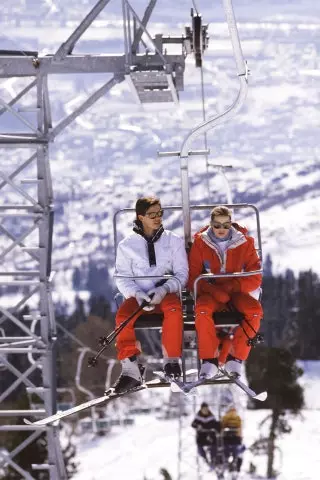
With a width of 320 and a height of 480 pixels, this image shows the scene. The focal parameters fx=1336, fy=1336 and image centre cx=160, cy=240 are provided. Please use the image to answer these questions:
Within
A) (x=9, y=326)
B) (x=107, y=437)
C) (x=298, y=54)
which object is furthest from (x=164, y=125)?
(x=9, y=326)

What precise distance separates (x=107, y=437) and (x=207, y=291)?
65979mm

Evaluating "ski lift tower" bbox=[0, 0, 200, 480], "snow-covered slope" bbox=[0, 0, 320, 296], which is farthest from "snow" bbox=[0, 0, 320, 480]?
"ski lift tower" bbox=[0, 0, 200, 480]

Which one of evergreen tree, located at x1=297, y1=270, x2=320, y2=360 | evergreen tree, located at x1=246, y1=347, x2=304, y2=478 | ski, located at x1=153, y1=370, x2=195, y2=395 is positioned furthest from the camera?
evergreen tree, located at x1=297, y1=270, x2=320, y2=360

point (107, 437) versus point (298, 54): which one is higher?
point (298, 54)

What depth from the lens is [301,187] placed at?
142125mm

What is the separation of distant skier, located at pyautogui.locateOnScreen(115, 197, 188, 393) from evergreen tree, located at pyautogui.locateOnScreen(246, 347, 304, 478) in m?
46.2

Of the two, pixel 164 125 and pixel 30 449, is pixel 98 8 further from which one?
pixel 164 125

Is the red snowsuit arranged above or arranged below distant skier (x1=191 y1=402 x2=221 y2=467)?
above

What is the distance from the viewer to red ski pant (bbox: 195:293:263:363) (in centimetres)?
966

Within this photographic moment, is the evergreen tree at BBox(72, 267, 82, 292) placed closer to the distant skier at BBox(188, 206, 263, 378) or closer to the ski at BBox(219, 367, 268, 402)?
the distant skier at BBox(188, 206, 263, 378)

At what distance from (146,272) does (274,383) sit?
4969 centimetres

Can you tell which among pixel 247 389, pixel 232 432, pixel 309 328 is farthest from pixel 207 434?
pixel 309 328

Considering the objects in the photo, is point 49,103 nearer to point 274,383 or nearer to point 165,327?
point 165,327

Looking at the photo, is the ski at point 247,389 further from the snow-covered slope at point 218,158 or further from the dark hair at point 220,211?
the snow-covered slope at point 218,158
